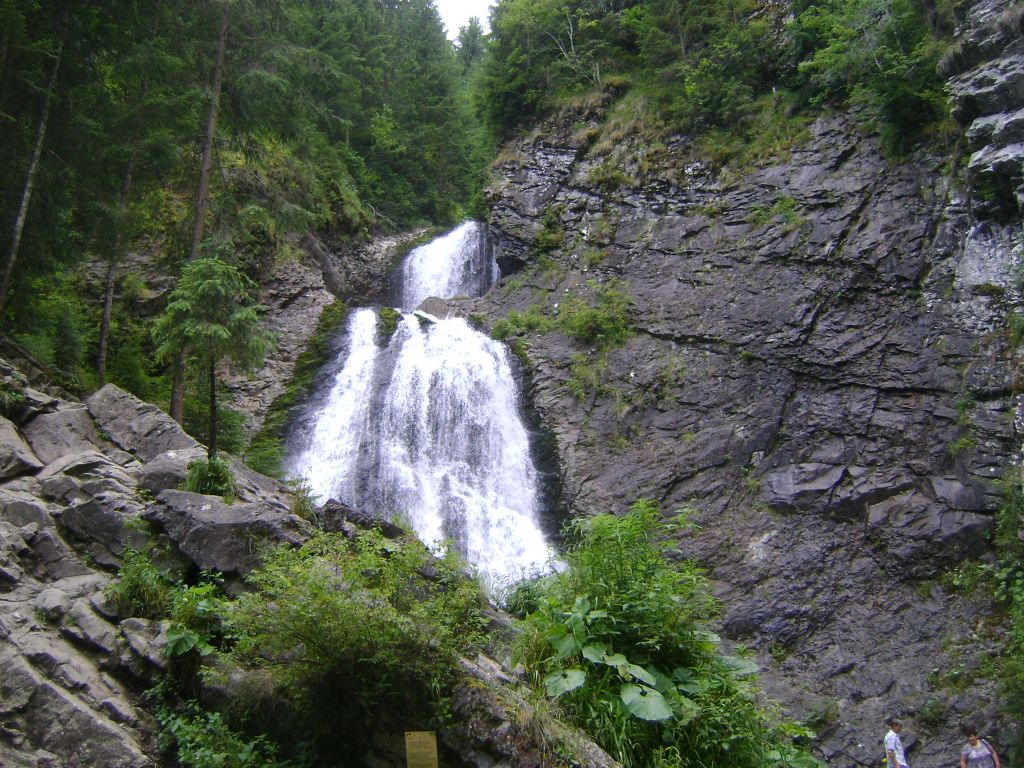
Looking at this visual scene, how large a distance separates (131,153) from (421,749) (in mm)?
12463

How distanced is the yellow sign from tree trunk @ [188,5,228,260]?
10.4 m

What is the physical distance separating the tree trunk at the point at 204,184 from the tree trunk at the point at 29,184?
2519 mm

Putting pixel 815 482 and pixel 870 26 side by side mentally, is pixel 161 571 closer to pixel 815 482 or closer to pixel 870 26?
pixel 815 482

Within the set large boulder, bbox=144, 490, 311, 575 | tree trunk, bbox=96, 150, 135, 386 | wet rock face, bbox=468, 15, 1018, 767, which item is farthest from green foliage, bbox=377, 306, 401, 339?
large boulder, bbox=144, 490, 311, 575

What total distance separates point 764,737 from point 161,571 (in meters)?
5.19

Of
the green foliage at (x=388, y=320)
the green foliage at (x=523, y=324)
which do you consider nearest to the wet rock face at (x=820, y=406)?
the green foliage at (x=523, y=324)

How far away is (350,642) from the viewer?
14.2ft

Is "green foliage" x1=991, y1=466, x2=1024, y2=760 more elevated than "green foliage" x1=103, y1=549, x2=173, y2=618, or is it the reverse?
"green foliage" x1=103, y1=549, x2=173, y2=618

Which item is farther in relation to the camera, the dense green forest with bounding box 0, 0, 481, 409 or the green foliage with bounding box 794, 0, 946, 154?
the green foliage with bounding box 794, 0, 946, 154

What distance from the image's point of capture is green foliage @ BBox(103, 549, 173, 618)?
18.6ft

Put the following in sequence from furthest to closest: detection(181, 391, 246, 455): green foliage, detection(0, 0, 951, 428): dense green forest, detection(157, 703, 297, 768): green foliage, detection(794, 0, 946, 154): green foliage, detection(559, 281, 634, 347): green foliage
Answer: detection(559, 281, 634, 347): green foliage → detection(794, 0, 946, 154): green foliage → detection(181, 391, 246, 455): green foliage → detection(0, 0, 951, 428): dense green forest → detection(157, 703, 297, 768): green foliage

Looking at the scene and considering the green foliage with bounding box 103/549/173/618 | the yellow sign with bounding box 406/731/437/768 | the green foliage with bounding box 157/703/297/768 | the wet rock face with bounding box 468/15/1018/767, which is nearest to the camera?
the yellow sign with bounding box 406/731/437/768

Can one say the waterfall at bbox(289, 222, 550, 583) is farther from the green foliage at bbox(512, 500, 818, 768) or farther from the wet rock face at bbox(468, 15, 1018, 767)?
the green foliage at bbox(512, 500, 818, 768)

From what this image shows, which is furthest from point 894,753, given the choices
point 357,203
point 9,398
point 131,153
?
point 357,203
